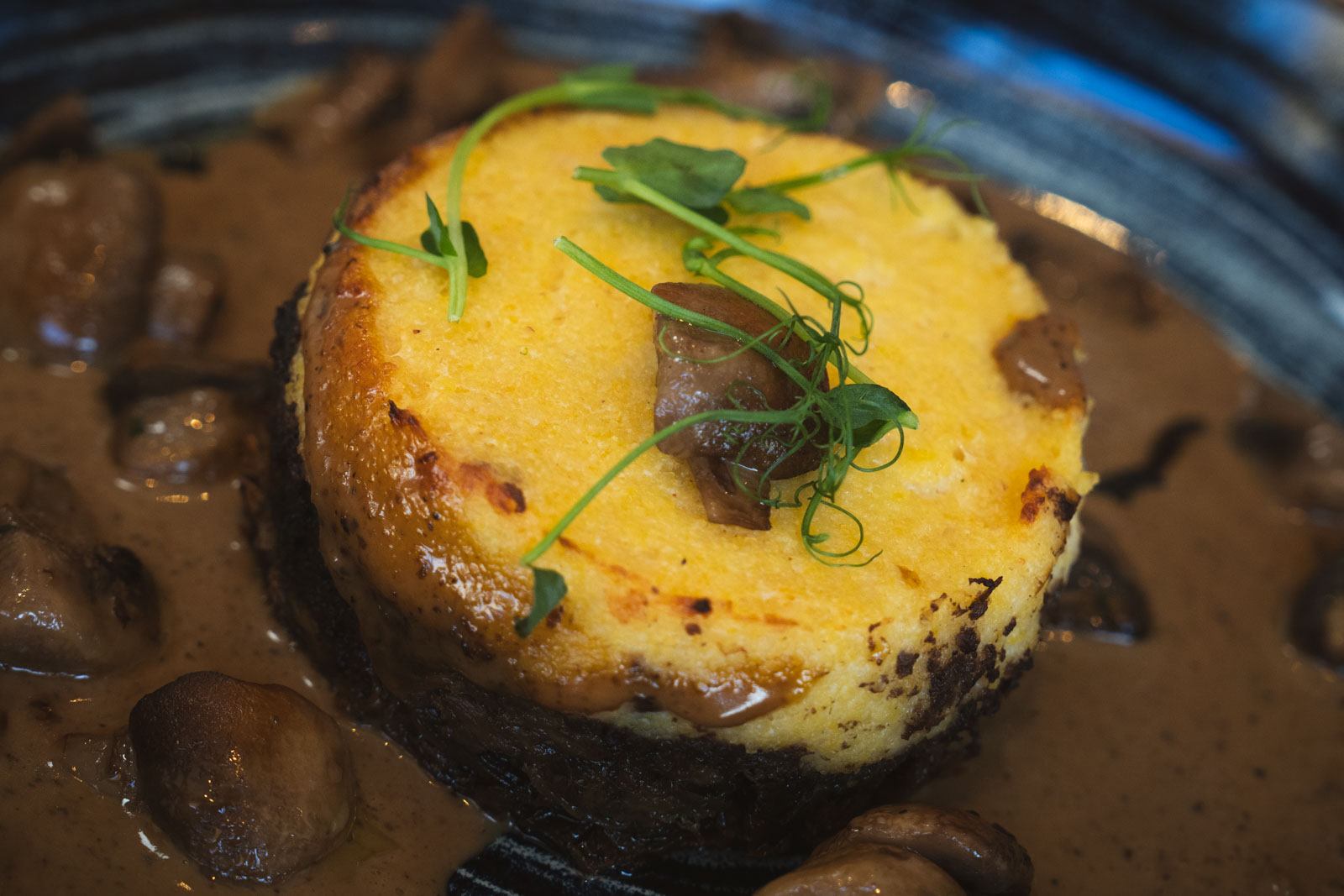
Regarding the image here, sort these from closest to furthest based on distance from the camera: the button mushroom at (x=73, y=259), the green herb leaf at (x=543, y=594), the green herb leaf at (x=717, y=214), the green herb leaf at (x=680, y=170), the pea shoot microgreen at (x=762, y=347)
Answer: the green herb leaf at (x=543, y=594) → the pea shoot microgreen at (x=762, y=347) → the green herb leaf at (x=680, y=170) → the green herb leaf at (x=717, y=214) → the button mushroom at (x=73, y=259)

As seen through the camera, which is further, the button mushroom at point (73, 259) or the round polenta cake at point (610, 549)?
the button mushroom at point (73, 259)

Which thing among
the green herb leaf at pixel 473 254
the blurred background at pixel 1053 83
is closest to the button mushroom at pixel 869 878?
the green herb leaf at pixel 473 254

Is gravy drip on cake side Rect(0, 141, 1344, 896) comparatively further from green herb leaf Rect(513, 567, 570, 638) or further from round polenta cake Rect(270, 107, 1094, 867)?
green herb leaf Rect(513, 567, 570, 638)

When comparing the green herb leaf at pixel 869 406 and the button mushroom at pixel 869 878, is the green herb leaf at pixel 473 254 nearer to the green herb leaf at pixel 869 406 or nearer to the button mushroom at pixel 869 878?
the green herb leaf at pixel 869 406

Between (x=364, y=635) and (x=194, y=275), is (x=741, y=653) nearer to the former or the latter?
(x=364, y=635)

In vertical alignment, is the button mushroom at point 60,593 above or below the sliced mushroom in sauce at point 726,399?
below
